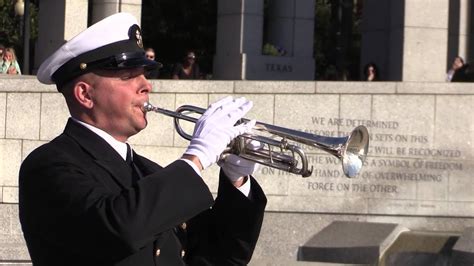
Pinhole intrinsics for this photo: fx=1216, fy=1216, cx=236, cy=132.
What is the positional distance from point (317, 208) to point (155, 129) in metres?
2.31

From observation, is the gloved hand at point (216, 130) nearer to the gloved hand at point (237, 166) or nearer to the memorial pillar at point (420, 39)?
the gloved hand at point (237, 166)

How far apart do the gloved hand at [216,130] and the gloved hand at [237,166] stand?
0.34 m

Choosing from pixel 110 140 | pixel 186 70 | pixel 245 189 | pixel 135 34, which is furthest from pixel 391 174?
pixel 110 140

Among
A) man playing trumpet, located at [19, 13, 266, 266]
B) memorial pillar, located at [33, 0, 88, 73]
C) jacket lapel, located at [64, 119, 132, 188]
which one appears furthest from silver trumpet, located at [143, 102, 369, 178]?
memorial pillar, located at [33, 0, 88, 73]

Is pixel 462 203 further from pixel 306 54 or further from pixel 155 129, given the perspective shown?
pixel 306 54

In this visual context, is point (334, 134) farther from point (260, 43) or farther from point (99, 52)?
point (99, 52)

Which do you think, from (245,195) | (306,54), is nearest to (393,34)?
(306,54)

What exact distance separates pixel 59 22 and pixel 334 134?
579 cm

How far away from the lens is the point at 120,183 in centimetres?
391

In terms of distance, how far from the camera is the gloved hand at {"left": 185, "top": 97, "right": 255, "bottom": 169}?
3.78 meters

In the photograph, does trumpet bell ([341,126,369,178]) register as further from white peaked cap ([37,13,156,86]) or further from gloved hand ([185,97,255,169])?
white peaked cap ([37,13,156,86])

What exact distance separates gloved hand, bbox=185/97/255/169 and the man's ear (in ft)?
1.19

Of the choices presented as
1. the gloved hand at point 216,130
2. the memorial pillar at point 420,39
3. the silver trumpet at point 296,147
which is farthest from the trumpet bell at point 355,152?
the memorial pillar at point 420,39

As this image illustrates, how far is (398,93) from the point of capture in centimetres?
1592
